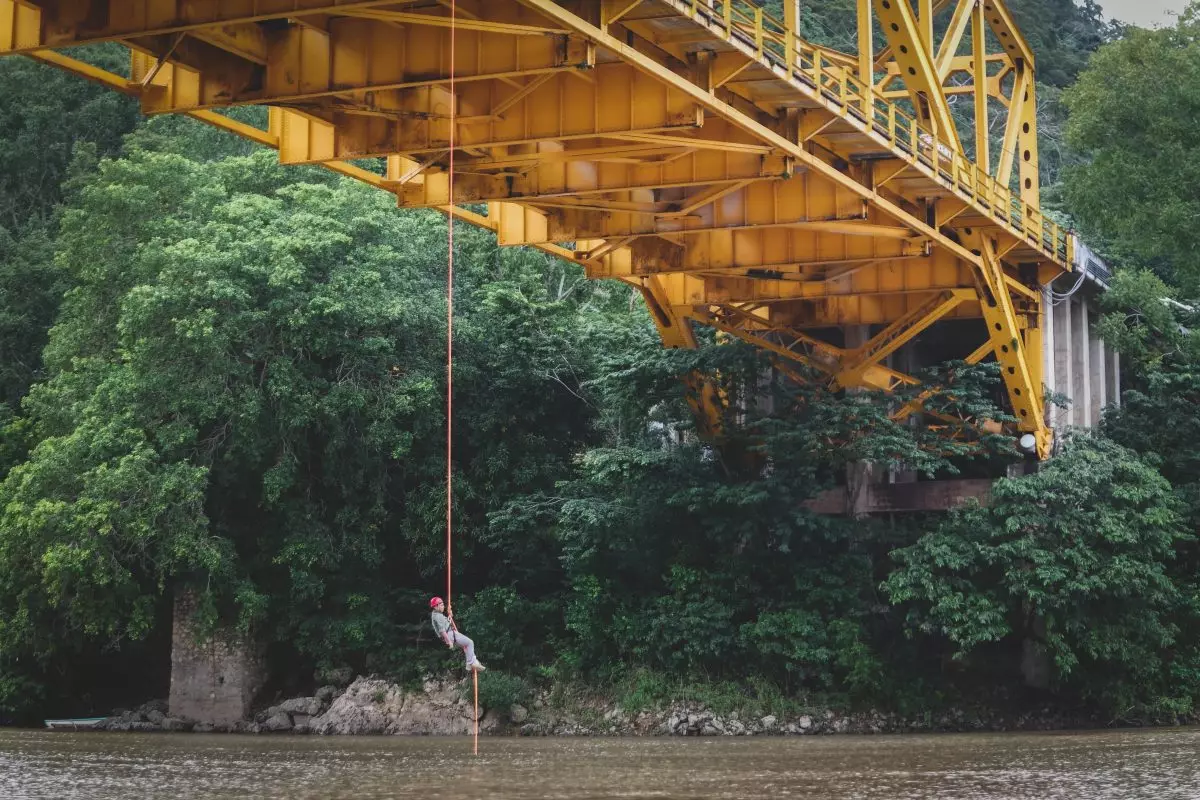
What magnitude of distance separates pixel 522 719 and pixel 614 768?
39.9 feet

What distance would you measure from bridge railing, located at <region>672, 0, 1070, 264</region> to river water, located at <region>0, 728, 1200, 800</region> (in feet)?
29.2

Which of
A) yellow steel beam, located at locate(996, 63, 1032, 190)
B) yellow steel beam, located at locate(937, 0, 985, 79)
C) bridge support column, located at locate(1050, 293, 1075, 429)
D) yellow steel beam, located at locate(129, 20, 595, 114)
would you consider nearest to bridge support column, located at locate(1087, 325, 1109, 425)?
bridge support column, located at locate(1050, 293, 1075, 429)

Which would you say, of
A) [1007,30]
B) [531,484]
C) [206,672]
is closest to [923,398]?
[1007,30]

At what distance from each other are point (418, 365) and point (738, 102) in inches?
597

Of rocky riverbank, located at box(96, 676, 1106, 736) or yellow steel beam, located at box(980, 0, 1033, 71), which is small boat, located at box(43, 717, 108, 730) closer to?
rocky riverbank, located at box(96, 676, 1106, 736)

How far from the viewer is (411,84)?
20.4m

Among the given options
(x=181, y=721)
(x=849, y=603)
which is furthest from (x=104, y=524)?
(x=849, y=603)

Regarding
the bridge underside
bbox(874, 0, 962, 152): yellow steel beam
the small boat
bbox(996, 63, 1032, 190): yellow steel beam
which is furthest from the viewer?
the small boat

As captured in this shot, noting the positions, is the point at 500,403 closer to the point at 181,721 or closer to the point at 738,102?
the point at 181,721

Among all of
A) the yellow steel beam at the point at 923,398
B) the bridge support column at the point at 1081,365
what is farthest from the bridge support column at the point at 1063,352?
the yellow steel beam at the point at 923,398

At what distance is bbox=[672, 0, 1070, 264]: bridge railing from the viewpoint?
21.6 metres

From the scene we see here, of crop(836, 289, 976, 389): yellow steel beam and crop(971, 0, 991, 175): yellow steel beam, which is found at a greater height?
crop(971, 0, 991, 175): yellow steel beam

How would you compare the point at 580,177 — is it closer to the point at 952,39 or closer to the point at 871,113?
the point at 871,113

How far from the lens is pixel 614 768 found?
22391mm
